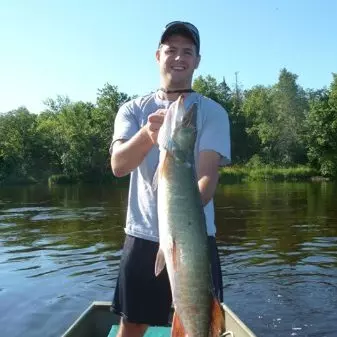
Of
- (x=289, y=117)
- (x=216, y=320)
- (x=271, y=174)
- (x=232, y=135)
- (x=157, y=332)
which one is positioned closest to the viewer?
(x=216, y=320)

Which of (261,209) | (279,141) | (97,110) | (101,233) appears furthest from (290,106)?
(101,233)

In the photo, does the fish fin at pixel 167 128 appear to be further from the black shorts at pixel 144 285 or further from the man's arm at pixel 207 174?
the black shorts at pixel 144 285

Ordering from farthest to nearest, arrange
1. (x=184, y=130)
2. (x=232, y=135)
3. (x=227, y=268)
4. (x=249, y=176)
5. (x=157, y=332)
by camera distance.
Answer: (x=232, y=135)
(x=249, y=176)
(x=227, y=268)
(x=157, y=332)
(x=184, y=130)

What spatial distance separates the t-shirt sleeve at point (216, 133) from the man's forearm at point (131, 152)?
1.74 feet

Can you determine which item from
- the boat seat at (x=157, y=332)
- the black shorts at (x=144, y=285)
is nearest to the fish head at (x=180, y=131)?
the black shorts at (x=144, y=285)

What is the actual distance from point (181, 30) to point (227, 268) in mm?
11303

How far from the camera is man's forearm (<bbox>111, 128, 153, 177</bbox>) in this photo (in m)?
3.69

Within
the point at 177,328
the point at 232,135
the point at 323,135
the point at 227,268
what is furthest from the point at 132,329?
the point at 232,135

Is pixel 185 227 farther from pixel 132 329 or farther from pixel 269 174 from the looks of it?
pixel 269 174

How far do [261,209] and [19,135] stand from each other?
60.1 m

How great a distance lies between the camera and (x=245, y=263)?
49.6ft

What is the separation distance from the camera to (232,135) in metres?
79.6

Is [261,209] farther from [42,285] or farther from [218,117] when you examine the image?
[218,117]

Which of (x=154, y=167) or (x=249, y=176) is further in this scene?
(x=249, y=176)
